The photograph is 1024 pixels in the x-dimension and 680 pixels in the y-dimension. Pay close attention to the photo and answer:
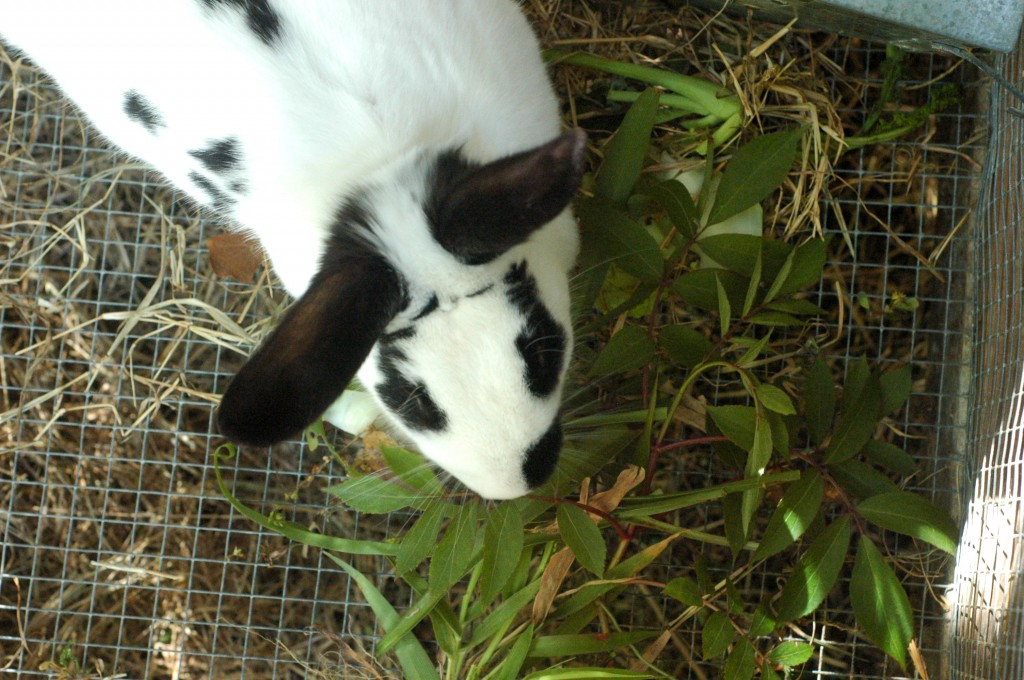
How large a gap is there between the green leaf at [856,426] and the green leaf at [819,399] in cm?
5

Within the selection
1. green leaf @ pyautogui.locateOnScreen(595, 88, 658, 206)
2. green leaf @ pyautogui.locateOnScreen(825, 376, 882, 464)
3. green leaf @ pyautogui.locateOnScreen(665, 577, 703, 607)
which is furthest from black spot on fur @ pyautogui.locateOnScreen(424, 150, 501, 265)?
green leaf @ pyautogui.locateOnScreen(825, 376, 882, 464)

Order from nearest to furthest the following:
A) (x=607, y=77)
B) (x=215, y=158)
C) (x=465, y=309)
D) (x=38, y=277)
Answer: (x=465, y=309) → (x=215, y=158) → (x=607, y=77) → (x=38, y=277)

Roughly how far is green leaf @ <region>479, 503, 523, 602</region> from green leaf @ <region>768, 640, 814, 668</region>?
0.58 meters

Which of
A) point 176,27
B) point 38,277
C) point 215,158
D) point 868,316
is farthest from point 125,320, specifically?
point 868,316

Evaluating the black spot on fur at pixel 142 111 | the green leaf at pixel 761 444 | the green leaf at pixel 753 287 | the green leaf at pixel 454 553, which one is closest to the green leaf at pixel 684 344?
the green leaf at pixel 753 287

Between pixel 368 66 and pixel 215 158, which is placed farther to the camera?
pixel 215 158

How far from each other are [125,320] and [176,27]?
3.26 ft

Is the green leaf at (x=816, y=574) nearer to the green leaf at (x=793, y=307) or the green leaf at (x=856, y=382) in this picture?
the green leaf at (x=856, y=382)

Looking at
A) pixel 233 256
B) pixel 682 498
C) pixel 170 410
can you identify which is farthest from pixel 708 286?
pixel 170 410

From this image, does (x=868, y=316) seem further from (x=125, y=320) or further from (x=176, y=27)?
(x=125, y=320)

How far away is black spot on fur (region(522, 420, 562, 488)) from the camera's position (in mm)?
1528

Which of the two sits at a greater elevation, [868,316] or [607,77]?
[607,77]

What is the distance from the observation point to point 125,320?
7.74 ft

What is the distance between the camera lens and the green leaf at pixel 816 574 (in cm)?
178
